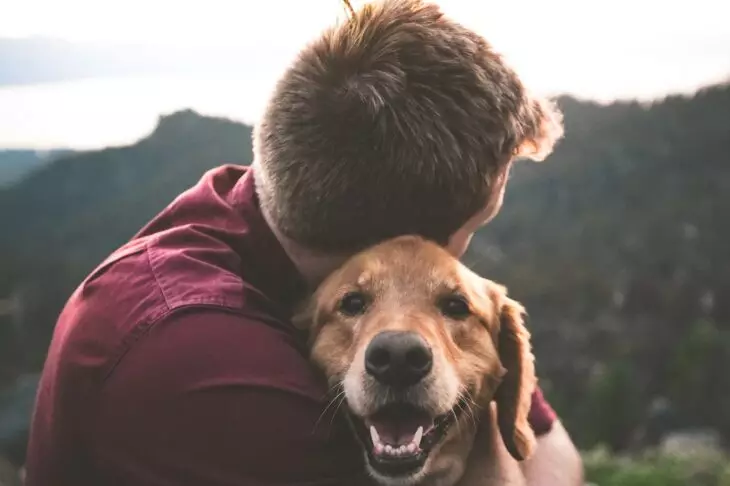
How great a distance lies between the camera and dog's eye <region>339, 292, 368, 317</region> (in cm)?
151

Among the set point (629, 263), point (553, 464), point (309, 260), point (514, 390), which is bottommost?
point (629, 263)

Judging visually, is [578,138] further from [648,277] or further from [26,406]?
[26,406]

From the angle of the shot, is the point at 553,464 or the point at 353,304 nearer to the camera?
the point at 353,304

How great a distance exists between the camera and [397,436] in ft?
4.71

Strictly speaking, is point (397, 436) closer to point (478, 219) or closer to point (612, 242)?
point (478, 219)

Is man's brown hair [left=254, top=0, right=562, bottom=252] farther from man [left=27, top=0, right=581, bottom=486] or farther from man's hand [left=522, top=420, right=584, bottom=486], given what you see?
man's hand [left=522, top=420, right=584, bottom=486]

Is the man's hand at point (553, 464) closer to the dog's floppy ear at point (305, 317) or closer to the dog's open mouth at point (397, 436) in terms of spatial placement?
the dog's open mouth at point (397, 436)

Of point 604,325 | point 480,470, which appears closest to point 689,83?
point 604,325

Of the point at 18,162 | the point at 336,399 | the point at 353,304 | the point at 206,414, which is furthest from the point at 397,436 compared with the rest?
the point at 18,162

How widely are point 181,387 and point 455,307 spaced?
52 centimetres

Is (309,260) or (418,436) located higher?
(309,260)

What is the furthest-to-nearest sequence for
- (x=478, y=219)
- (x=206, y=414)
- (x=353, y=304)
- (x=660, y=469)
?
(x=660, y=469)
(x=478, y=219)
(x=353, y=304)
(x=206, y=414)

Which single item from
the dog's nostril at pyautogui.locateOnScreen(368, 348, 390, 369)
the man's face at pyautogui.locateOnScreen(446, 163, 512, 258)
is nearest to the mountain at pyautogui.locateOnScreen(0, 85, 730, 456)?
the man's face at pyautogui.locateOnScreen(446, 163, 512, 258)

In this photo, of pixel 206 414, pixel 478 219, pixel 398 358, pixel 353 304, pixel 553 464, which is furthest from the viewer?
pixel 553 464
